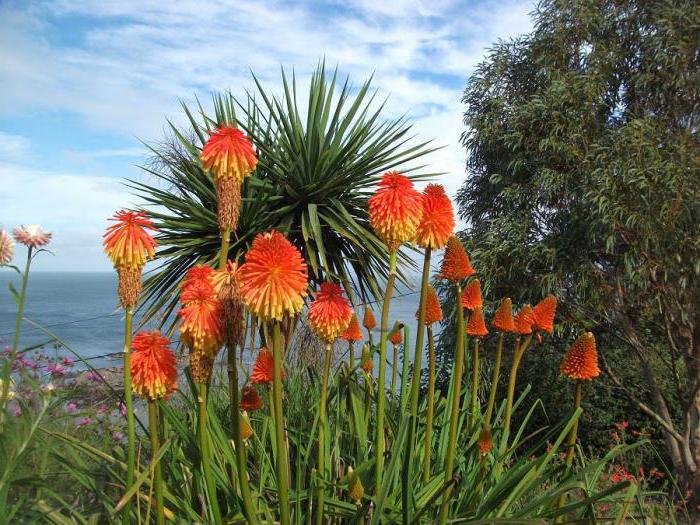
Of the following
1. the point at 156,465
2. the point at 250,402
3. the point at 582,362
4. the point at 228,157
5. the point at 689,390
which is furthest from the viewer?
the point at 689,390

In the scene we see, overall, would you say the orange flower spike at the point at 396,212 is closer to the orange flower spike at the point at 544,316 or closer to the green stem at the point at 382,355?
the green stem at the point at 382,355

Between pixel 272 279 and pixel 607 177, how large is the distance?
311 inches

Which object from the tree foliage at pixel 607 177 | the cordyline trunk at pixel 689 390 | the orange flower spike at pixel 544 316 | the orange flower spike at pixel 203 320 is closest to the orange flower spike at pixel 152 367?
the orange flower spike at pixel 203 320

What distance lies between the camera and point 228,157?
1.75 metres

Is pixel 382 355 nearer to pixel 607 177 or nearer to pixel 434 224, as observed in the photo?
pixel 434 224

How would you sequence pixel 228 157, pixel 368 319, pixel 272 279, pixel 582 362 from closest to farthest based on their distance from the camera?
Result: pixel 272 279, pixel 228 157, pixel 582 362, pixel 368 319

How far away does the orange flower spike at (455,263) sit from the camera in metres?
2.02

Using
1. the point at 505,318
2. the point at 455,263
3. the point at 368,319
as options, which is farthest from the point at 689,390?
the point at 455,263

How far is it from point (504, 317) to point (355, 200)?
186 inches

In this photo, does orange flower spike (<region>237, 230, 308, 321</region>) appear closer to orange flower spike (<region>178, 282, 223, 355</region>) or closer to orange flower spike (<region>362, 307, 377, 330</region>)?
orange flower spike (<region>178, 282, 223, 355</region>)

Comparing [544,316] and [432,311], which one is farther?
[544,316]

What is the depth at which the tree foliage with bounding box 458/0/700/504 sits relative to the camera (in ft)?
27.2

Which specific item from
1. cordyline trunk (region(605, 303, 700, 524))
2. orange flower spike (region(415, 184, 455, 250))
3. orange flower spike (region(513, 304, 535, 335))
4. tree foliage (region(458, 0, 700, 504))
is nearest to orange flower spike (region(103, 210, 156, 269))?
orange flower spike (region(415, 184, 455, 250))

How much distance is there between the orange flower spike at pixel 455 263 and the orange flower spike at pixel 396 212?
17 centimetres
